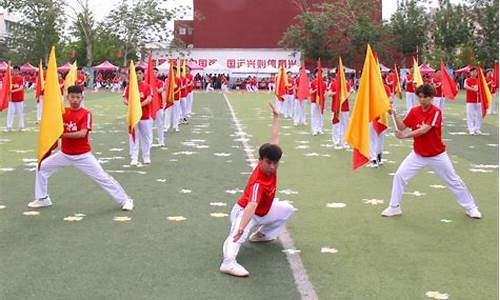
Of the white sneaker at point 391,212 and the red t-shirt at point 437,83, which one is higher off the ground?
the red t-shirt at point 437,83

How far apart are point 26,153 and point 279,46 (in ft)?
176

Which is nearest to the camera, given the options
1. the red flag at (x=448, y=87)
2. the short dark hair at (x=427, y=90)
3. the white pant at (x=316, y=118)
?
the short dark hair at (x=427, y=90)

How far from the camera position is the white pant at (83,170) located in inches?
303

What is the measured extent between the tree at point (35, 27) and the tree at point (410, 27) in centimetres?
3206

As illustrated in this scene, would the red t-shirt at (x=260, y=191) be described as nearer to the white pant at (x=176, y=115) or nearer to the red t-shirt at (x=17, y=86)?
the white pant at (x=176, y=115)

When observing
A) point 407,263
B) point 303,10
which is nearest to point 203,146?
point 407,263

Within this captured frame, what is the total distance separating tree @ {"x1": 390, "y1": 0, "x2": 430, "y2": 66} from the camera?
197ft

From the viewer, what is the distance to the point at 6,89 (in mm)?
16250

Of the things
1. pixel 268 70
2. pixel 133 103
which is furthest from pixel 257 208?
pixel 268 70

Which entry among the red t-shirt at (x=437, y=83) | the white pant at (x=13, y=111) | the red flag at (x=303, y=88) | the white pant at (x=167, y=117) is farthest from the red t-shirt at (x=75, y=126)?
the red t-shirt at (x=437, y=83)

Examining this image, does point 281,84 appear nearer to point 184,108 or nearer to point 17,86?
point 184,108

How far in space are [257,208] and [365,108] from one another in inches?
105

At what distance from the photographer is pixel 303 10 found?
63.3 metres

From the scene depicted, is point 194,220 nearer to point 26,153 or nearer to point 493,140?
point 26,153
